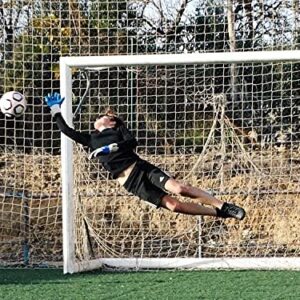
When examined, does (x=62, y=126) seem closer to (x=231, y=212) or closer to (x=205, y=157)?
(x=231, y=212)

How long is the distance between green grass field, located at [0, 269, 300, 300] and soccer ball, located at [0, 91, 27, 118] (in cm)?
187

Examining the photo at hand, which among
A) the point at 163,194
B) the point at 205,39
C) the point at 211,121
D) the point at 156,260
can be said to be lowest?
the point at 156,260

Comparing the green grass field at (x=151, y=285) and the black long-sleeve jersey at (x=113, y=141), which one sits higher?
the black long-sleeve jersey at (x=113, y=141)

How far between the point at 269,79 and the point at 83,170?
283cm

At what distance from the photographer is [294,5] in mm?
12656

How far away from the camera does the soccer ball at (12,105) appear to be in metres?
9.20

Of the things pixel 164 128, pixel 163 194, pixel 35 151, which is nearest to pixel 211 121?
pixel 164 128

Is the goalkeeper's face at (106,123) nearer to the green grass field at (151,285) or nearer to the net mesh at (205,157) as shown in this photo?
the green grass field at (151,285)

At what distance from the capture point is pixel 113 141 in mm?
9102

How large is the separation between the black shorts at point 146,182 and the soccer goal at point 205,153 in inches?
114

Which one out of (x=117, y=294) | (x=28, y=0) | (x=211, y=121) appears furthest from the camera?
(x=28, y=0)

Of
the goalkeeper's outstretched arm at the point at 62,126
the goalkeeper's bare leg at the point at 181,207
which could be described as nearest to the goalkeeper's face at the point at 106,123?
the goalkeeper's outstretched arm at the point at 62,126

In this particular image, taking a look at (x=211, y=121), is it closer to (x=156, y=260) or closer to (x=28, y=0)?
(x=156, y=260)

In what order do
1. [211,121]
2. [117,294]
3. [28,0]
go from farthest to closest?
[28,0] → [211,121] → [117,294]
